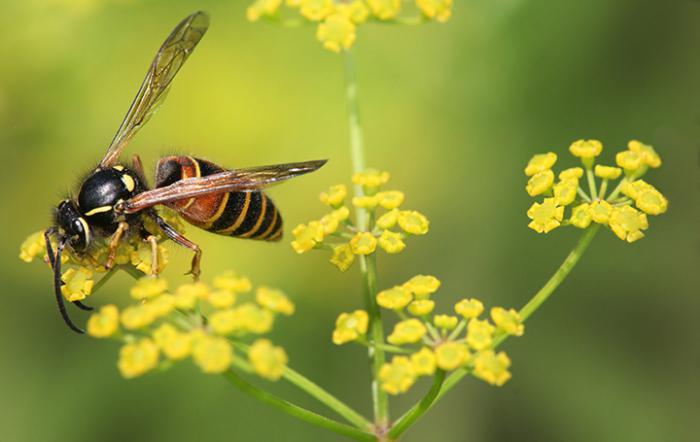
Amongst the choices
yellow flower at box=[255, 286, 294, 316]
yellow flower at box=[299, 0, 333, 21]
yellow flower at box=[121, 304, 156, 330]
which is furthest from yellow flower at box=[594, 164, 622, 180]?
yellow flower at box=[121, 304, 156, 330]

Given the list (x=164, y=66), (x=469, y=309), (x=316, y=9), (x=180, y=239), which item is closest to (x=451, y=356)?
(x=469, y=309)

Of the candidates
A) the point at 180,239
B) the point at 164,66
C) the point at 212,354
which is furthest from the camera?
the point at 164,66

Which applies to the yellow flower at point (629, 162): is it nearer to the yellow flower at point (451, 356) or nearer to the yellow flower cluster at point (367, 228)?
the yellow flower cluster at point (367, 228)

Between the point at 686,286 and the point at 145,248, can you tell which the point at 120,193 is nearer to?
the point at 145,248

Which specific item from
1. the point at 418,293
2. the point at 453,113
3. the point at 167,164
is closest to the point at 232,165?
the point at 453,113

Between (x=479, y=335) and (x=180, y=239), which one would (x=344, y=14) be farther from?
(x=479, y=335)

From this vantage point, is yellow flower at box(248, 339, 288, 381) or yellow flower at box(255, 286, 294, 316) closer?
yellow flower at box(248, 339, 288, 381)

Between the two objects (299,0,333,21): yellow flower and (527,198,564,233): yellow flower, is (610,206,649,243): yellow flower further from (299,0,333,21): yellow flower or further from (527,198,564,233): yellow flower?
(299,0,333,21): yellow flower
